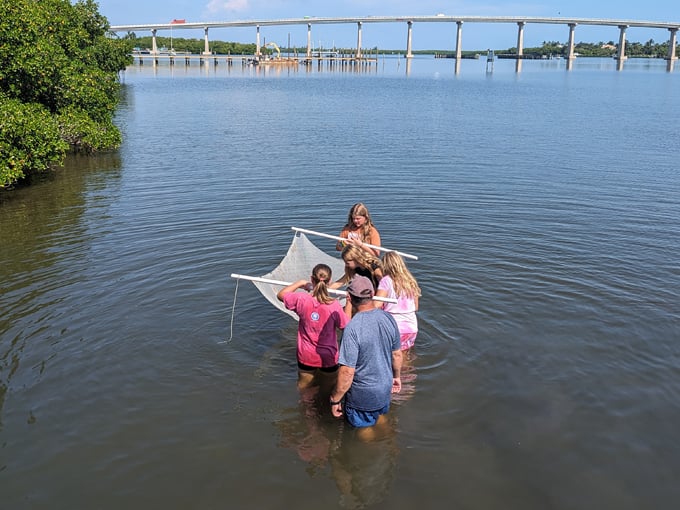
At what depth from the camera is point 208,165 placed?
25.0 m

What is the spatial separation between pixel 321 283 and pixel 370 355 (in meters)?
1.37

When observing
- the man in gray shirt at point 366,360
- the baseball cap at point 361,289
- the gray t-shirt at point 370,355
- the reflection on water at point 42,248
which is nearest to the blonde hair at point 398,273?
the man in gray shirt at point 366,360

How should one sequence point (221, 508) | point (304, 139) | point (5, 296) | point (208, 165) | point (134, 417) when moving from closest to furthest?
point (221, 508), point (134, 417), point (5, 296), point (208, 165), point (304, 139)

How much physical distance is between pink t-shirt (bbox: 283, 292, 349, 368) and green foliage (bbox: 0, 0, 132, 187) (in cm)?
1386

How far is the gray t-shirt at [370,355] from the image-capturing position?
238 inches

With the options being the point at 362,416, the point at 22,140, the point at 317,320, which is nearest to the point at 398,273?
the point at 317,320

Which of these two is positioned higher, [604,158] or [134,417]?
[604,158]

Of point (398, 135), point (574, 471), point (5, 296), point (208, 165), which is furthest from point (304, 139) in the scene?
point (574, 471)

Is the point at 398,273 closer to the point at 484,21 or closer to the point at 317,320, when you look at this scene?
the point at 317,320

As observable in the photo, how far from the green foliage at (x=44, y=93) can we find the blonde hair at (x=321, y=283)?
1414 cm

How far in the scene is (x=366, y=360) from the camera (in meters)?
6.25

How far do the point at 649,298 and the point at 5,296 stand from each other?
12201 mm

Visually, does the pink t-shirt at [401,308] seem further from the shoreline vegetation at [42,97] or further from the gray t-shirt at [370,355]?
the shoreline vegetation at [42,97]

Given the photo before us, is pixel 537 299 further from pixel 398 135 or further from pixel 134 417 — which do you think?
pixel 398 135
